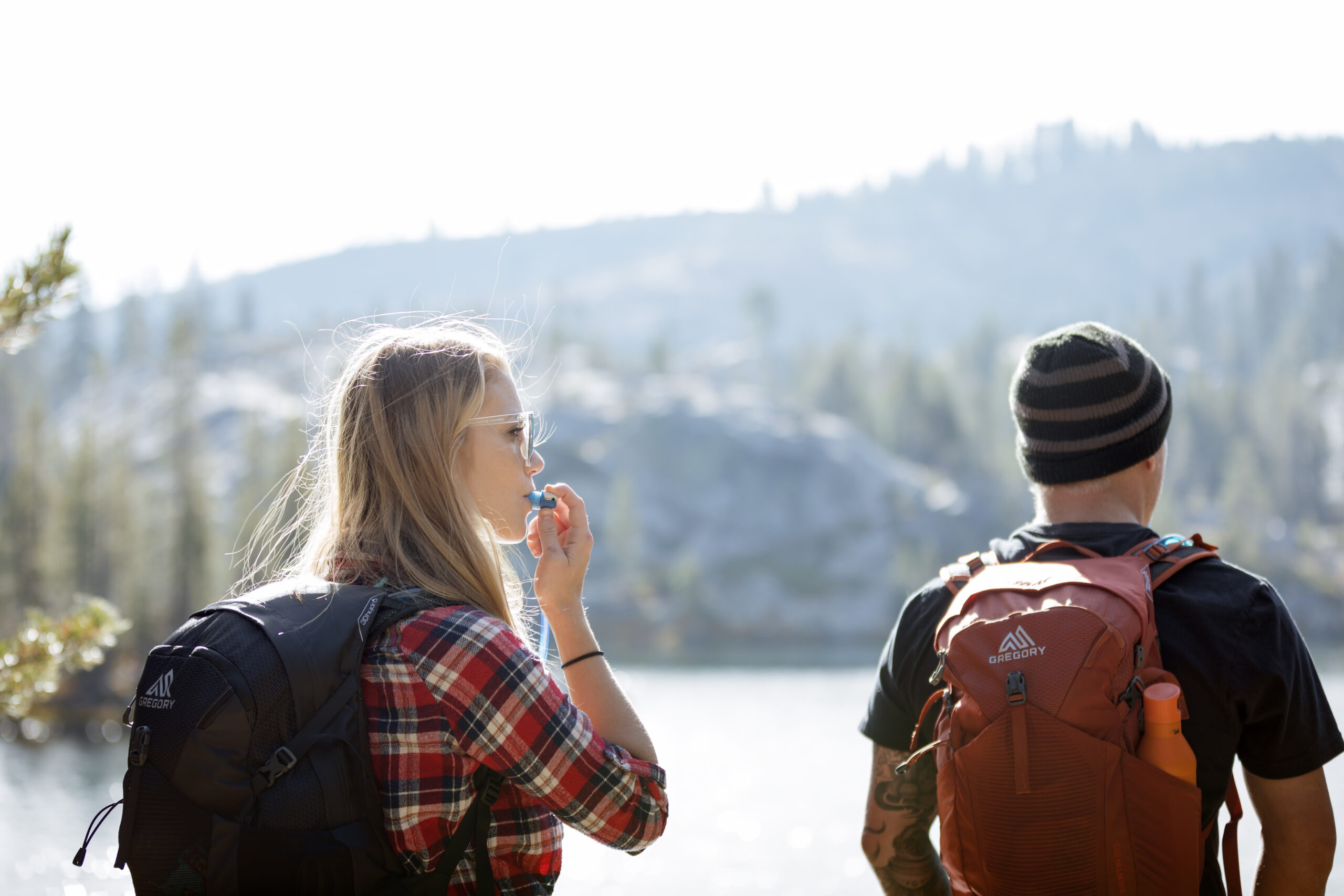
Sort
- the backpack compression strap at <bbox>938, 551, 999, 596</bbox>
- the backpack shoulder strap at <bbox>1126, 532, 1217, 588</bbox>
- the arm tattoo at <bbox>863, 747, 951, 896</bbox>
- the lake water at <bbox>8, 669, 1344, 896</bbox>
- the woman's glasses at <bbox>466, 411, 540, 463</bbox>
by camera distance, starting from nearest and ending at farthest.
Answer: the backpack shoulder strap at <bbox>1126, 532, 1217, 588</bbox> → the woman's glasses at <bbox>466, 411, 540, 463</bbox> → the backpack compression strap at <bbox>938, 551, 999, 596</bbox> → the arm tattoo at <bbox>863, 747, 951, 896</bbox> → the lake water at <bbox>8, 669, 1344, 896</bbox>

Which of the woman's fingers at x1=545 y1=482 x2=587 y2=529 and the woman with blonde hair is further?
the woman's fingers at x1=545 y1=482 x2=587 y2=529

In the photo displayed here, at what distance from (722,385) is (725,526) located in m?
43.8

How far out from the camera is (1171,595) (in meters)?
2.31

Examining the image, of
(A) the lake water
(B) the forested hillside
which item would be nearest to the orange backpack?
(A) the lake water

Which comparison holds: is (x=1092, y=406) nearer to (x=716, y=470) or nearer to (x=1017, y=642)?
(x=1017, y=642)

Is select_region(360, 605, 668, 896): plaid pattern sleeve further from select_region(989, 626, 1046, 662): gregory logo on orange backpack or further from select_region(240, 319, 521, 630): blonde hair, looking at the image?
select_region(989, 626, 1046, 662): gregory logo on orange backpack

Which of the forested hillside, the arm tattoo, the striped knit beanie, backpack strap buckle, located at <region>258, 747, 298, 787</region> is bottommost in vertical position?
the forested hillside

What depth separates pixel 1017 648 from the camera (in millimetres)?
2258

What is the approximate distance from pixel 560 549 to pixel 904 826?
4.26ft

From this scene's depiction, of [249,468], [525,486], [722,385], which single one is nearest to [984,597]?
[525,486]

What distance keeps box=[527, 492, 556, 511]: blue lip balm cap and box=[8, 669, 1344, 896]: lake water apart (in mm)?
15114

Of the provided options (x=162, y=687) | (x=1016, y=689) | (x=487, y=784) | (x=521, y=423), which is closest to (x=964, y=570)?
(x=1016, y=689)

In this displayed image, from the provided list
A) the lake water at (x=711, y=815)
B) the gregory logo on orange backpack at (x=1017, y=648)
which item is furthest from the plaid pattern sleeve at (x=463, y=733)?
the lake water at (x=711, y=815)

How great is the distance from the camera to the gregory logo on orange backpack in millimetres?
2244
